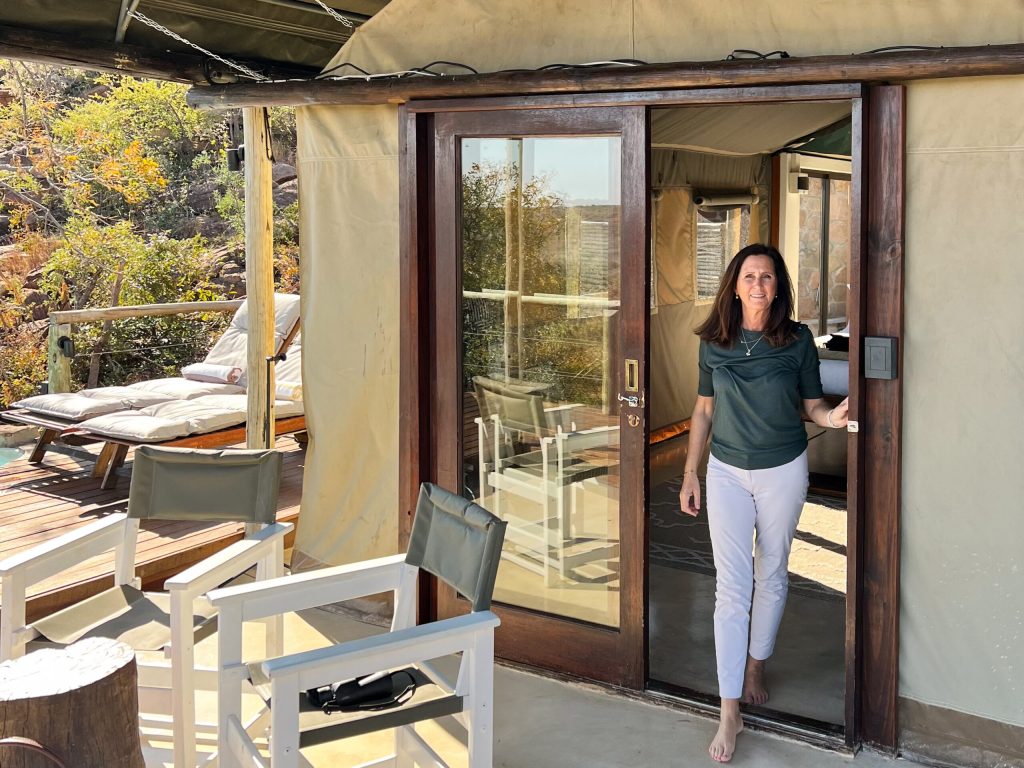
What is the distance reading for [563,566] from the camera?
4207mm

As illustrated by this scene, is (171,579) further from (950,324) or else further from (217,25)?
(217,25)

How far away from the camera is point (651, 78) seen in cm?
368

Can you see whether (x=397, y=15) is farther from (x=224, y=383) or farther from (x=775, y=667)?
(x=224, y=383)

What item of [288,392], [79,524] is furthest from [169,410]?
[79,524]

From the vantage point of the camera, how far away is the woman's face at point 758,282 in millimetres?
3516

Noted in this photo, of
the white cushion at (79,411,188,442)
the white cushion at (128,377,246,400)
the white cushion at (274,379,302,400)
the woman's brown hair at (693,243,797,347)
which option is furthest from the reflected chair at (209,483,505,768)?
the white cushion at (128,377,246,400)

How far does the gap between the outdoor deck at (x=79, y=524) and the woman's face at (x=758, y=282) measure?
2847 millimetres

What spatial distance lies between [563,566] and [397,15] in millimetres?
2238

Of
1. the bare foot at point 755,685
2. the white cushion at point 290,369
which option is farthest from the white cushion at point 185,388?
the bare foot at point 755,685

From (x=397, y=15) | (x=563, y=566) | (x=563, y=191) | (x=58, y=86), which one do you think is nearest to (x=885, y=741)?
(x=563, y=566)

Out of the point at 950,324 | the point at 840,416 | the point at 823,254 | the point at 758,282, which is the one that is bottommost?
the point at 840,416

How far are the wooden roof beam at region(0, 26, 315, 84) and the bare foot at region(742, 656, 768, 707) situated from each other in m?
3.47

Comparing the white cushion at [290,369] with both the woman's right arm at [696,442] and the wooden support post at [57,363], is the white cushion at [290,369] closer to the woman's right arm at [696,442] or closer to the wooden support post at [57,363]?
the wooden support post at [57,363]

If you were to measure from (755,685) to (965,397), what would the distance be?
1.24 meters
